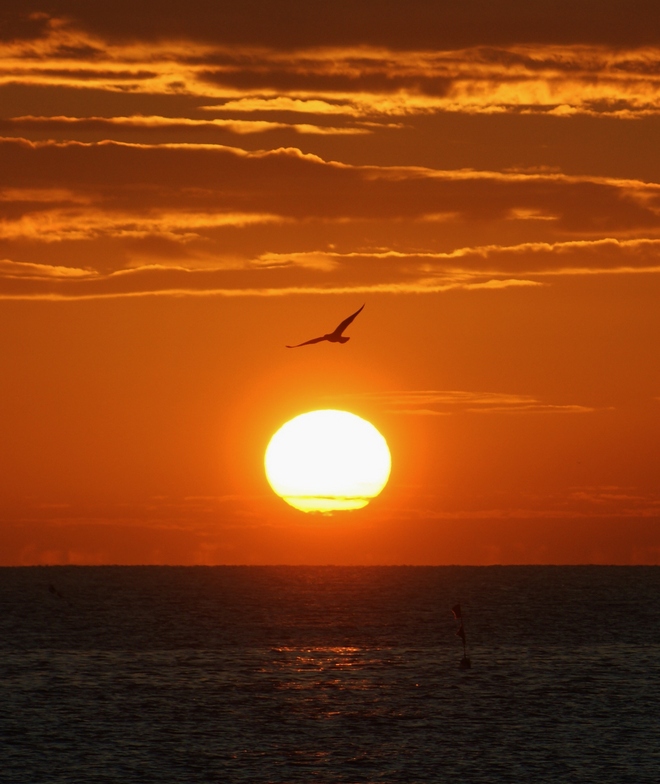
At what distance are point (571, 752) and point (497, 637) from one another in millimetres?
70208

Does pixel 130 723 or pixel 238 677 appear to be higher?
pixel 238 677

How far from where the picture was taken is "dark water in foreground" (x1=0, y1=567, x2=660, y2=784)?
236 ft

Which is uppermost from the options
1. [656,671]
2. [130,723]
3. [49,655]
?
[49,655]

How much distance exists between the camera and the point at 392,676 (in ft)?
357

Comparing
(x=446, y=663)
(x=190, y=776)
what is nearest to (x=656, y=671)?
(x=446, y=663)

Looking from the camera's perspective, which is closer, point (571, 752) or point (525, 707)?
point (571, 752)

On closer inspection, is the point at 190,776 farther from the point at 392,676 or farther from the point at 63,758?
the point at 392,676

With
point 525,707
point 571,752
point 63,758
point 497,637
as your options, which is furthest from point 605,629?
point 63,758

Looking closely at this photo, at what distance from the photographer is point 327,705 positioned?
9275cm

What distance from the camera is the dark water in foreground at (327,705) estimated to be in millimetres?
71812

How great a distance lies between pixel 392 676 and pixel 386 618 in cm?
6677

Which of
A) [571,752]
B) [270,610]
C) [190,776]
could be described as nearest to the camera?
[190,776]

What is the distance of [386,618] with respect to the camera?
175 meters

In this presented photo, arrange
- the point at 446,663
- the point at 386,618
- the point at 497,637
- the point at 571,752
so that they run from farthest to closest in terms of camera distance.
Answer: the point at 386,618 < the point at 497,637 < the point at 446,663 < the point at 571,752
